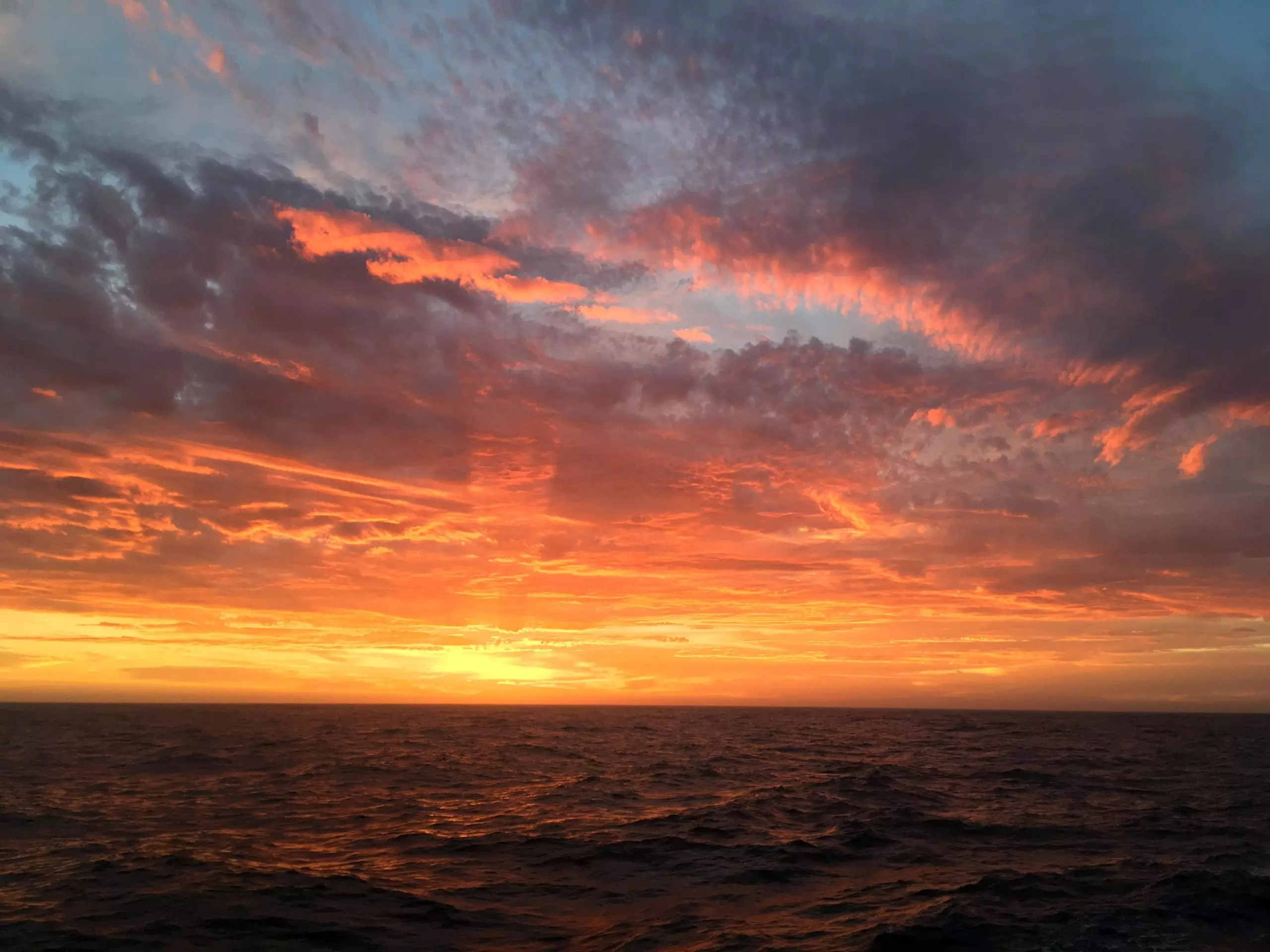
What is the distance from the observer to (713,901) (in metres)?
14.7

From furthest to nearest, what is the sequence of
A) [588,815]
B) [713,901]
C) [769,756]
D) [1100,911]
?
[769,756]
[588,815]
[713,901]
[1100,911]

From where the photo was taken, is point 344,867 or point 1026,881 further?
point 344,867

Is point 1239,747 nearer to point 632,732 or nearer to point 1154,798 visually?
point 1154,798

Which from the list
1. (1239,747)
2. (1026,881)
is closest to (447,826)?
(1026,881)

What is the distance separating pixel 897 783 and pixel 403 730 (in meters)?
58.5

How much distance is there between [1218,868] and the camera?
53.9 feet

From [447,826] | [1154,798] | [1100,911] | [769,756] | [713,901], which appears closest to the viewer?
[1100,911]

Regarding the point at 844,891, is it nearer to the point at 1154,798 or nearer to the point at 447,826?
the point at 447,826

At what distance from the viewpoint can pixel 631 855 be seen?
18281 millimetres

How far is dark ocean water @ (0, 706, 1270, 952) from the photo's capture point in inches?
504

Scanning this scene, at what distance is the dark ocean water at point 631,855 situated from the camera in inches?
504

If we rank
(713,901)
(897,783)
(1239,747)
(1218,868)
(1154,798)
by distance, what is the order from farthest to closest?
(1239,747), (897,783), (1154,798), (1218,868), (713,901)

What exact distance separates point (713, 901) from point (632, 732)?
61.9 m

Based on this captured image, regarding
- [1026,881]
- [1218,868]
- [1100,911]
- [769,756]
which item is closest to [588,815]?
Answer: [1026,881]
